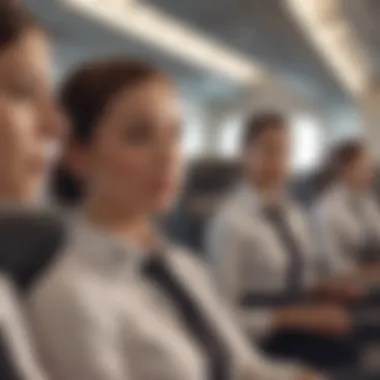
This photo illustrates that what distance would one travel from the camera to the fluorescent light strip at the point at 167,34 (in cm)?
558

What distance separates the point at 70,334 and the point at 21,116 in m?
0.28

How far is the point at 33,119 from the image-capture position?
3.40ft

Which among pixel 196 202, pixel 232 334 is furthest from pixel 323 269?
pixel 232 334

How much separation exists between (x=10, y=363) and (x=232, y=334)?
21.9 inches

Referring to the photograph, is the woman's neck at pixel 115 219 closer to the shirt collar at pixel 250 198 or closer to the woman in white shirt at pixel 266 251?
the woman in white shirt at pixel 266 251

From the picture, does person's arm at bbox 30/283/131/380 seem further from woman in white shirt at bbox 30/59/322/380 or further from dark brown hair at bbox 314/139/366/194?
dark brown hair at bbox 314/139/366/194

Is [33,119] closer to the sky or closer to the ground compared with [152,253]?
closer to the ground

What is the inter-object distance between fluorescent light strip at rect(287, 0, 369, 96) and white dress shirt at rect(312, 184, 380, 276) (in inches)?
74.0

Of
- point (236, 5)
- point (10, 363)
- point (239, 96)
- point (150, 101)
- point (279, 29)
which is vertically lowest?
point (10, 363)

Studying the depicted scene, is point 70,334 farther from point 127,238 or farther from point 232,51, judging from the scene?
point 232,51

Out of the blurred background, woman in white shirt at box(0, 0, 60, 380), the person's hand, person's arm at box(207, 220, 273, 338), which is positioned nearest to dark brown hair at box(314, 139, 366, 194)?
the blurred background

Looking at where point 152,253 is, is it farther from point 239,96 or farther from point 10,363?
point 239,96

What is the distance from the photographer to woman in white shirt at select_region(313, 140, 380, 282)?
3.30 m

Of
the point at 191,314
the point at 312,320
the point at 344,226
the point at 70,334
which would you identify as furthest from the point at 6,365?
the point at 344,226
